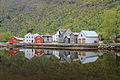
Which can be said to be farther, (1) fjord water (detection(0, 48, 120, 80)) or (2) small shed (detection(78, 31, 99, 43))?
(2) small shed (detection(78, 31, 99, 43))

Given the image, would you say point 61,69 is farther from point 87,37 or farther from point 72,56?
point 87,37

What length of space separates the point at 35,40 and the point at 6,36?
115 ft

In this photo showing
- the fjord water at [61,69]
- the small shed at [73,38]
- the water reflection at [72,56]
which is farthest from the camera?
the small shed at [73,38]

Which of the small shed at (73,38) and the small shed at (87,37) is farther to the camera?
the small shed at (73,38)

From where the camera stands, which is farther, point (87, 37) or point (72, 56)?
point (87, 37)

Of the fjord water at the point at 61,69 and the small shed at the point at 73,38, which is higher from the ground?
the small shed at the point at 73,38

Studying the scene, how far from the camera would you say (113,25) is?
80375mm

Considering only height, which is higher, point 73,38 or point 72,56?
point 73,38

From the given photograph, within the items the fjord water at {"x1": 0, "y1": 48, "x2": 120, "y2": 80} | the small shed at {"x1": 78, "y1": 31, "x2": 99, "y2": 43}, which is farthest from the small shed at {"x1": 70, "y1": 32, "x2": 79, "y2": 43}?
the fjord water at {"x1": 0, "y1": 48, "x2": 120, "y2": 80}

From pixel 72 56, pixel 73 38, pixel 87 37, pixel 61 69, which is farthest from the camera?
pixel 73 38

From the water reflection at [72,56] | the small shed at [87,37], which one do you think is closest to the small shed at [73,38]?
the small shed at [87,37]

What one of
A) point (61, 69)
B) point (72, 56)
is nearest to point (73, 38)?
point (72, 56)

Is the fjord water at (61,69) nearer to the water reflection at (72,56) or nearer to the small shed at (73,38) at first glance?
the water reflection at (72,56)

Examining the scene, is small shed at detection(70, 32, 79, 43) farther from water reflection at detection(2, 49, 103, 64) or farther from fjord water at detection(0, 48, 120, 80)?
fjord water at detection(0, 48, 120, 80)
